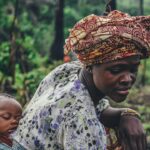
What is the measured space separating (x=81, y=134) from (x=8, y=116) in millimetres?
660

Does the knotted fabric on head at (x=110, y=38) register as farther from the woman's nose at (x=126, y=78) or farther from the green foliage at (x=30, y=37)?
the green foliage at (x=30, y=37)

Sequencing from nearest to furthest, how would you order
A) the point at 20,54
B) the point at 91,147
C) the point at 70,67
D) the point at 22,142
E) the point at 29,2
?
1. the point at 91,147
2. the point at 22,142
3. the point at 70,67
4. the point at 20,54
5. the point at 29,2

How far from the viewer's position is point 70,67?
3154 mm

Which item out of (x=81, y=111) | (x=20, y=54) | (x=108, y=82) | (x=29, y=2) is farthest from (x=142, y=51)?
(x=29, y=2)

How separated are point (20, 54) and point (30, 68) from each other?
61 cm

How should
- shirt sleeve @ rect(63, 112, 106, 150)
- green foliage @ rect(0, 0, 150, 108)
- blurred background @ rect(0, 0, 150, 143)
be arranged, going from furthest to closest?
green foliage @ rect(0, 0, 150, 108), blurred background @ rect(0, 0, 150, 143), shirt sleeve @ rect(63, 112, 106, 150)

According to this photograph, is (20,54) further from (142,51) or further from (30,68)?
(142,51)

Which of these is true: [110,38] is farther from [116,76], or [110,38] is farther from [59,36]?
[59,36]

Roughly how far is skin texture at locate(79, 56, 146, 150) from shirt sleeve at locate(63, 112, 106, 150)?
186mm

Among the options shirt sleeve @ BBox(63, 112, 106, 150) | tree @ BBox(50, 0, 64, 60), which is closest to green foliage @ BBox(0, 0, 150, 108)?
tree @ BBox(50, 0, 64, 60)

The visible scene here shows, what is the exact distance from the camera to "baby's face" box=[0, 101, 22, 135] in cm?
321

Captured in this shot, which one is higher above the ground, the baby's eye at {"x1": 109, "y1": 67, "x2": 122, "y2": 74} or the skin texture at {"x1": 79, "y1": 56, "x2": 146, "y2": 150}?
the baby's eye at {"x1": 109, "y1": 67, "x2": 122, "y2": 74}

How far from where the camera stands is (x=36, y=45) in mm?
14648

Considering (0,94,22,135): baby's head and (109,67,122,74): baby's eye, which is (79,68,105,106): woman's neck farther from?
(0,94,22,135): baby's head
